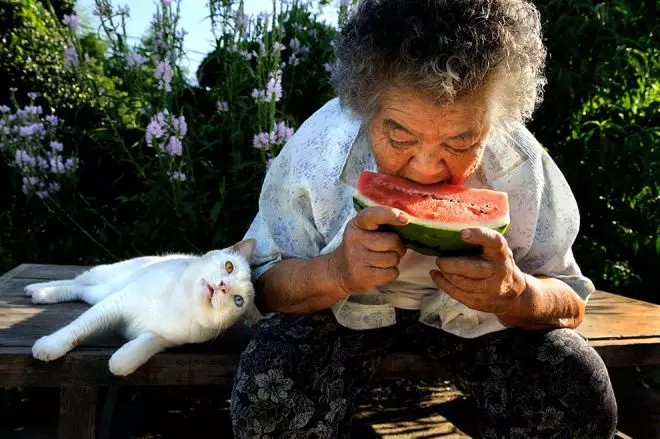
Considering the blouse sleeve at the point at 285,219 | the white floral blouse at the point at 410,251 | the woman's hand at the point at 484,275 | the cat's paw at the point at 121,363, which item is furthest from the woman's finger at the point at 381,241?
the cat's paw at the point at 121,363

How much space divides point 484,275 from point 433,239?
0.15 meters

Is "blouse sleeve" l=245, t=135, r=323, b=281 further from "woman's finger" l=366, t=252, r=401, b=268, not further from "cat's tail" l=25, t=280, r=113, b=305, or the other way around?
"cat's tail" l=25, t=280, r=113, b=305

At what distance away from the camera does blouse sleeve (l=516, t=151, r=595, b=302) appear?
200 centimetres

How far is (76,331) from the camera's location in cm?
199

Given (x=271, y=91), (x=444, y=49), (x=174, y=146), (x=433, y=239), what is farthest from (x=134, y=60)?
(x=433, y=239)

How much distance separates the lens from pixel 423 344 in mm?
2092

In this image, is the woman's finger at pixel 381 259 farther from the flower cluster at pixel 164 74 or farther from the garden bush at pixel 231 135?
the flower cluster at pixel 164 74

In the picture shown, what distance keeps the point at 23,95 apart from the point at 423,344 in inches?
146

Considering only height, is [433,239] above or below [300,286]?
above

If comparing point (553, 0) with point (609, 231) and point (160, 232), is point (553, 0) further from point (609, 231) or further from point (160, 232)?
point (160, 232)

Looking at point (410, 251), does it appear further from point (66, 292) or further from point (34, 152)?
point (34, 152)

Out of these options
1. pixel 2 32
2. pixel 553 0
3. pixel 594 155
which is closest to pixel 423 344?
pixel 594 155

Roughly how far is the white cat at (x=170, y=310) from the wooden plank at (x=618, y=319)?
4.22 feet

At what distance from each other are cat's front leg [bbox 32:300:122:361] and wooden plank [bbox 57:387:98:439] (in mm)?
134
